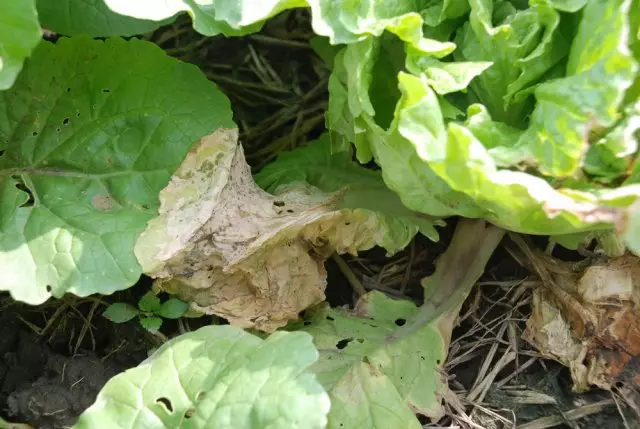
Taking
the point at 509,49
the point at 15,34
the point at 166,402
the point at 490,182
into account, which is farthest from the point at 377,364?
the point at 15,34

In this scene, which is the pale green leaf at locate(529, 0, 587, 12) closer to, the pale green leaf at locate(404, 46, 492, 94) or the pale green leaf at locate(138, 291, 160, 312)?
the pale green leaf at locate(404, 46, 492, 94)

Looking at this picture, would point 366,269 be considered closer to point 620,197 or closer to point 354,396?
point 354,396

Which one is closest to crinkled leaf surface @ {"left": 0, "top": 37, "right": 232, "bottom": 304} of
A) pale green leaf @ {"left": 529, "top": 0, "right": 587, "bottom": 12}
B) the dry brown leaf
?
pale green leaf @ {"left": 529, "top": 0, "right": 587, "bottom": 12}

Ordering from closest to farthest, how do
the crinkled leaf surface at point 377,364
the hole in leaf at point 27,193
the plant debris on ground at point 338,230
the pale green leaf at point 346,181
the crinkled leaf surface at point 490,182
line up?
the crinkled leaf surface at point 490,182
the plant debris on ground at point 338,230
the crinkled leaf surface at point 377,364
the hole in leaf at point 27,193
the pale green leaf at point 346,181

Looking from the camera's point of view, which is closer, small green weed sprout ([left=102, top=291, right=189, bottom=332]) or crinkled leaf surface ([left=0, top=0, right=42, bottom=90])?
crinkled leaf surface ([left=0, top=0, right=42, bottom=90])

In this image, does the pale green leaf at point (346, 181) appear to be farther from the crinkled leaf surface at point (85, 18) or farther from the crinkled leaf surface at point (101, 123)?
the crinkled leaf surface at point (85, 18)

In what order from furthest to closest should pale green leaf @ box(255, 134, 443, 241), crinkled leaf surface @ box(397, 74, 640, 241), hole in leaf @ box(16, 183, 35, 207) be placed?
pale green leaf @ box(255, 134, 443, 241)
hole in leaf @ box(16, 183, 35, 207)
crinkled leaf surface @ box(397, 74, 640, 241)

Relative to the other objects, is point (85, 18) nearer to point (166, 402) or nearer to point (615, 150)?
point (166, 402)

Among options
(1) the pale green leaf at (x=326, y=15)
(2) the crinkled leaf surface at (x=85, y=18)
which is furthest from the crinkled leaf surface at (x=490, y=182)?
(2) the crinkled leaf surface at (x=85, y=18)
